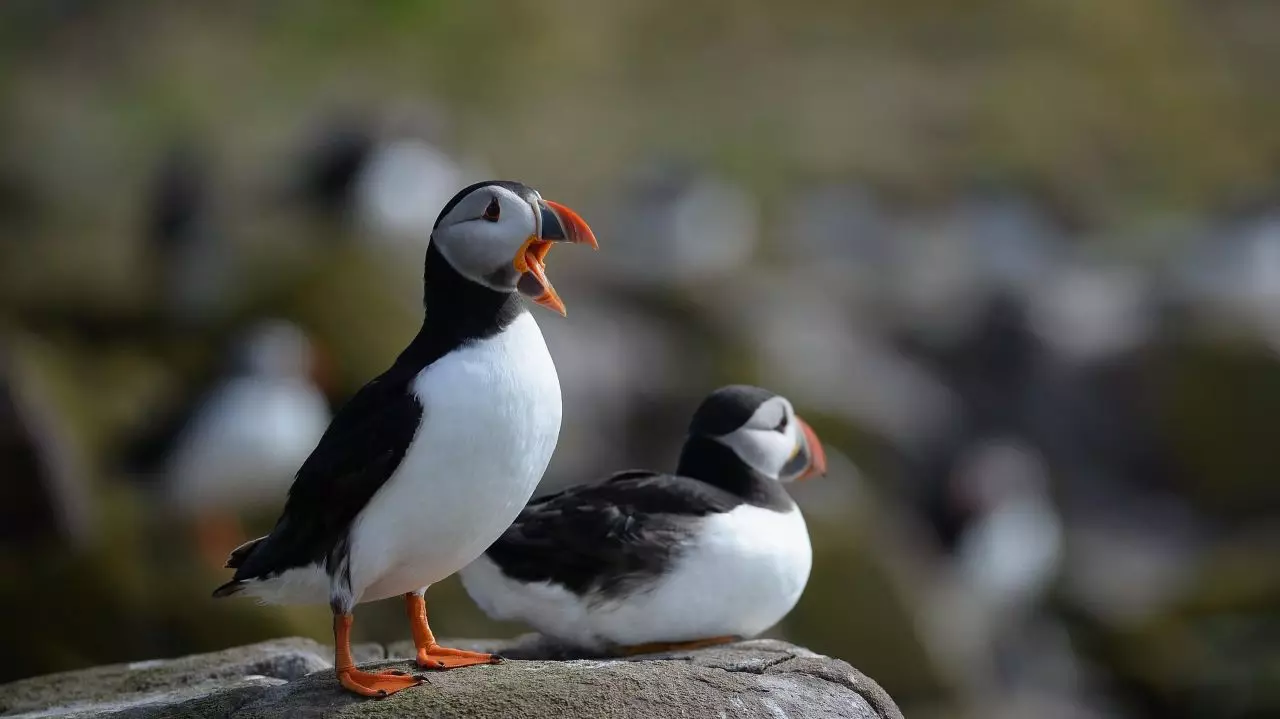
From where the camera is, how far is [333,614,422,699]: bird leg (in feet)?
13.6

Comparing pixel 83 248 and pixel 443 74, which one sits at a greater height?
pixel 443 74

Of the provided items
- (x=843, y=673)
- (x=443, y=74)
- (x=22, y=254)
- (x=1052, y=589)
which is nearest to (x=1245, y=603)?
(x=1052, y=589)

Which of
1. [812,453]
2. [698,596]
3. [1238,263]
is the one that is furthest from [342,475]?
[1238,263]

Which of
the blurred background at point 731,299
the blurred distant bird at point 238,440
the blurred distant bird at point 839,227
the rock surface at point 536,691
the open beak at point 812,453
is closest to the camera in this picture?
the rock surface at point 536,691

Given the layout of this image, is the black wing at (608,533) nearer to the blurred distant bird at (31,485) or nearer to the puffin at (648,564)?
the puffin at (648,564)

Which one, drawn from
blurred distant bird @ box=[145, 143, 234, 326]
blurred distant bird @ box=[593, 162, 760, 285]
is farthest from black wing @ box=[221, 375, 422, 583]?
blurred distant bird @ box=[593, 162, 760, 285]

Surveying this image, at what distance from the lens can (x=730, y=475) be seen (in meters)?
5.34

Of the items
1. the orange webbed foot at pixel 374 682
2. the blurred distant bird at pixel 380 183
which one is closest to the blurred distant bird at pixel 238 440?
the blurred distant bird at pixel 380 183

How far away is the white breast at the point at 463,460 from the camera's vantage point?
4.15 metres

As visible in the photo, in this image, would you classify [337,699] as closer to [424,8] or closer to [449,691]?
[449,691]

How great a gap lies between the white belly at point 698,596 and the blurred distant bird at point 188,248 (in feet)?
28.1

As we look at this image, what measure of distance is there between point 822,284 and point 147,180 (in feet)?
34.1

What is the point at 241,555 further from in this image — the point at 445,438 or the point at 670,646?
the point at 670,646

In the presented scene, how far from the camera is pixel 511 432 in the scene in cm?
419
